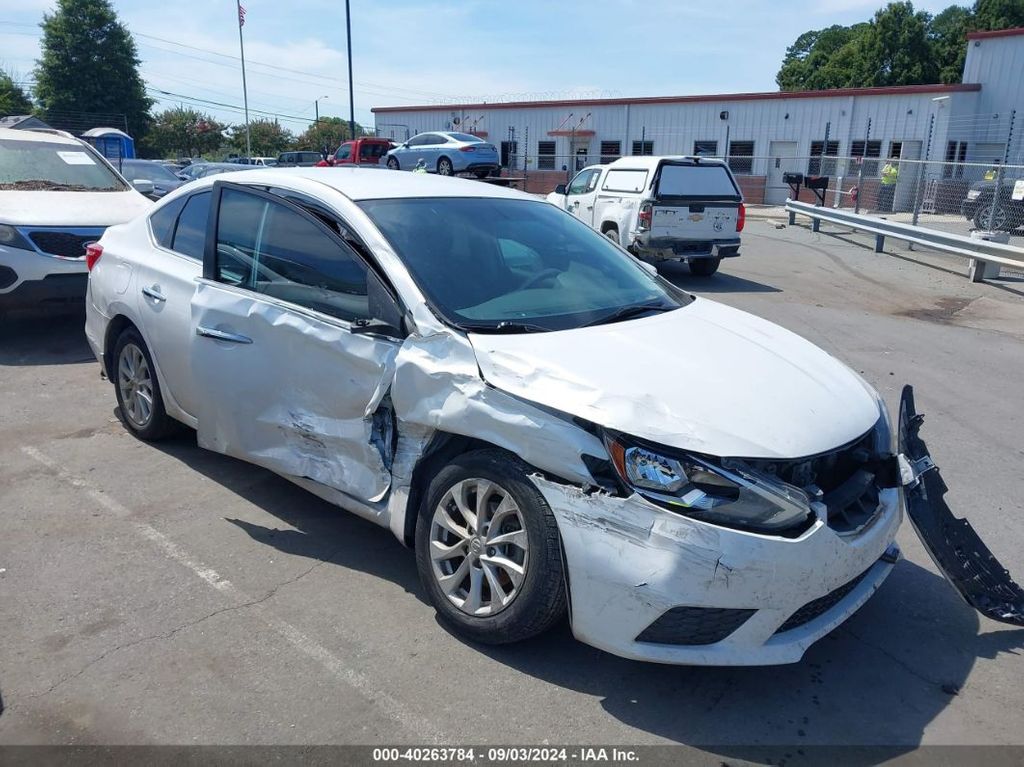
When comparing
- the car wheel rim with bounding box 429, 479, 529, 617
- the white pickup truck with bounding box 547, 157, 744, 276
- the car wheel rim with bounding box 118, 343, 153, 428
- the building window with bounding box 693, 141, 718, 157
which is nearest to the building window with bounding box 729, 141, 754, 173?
the building window with bounding box 693, 141, 718, 157

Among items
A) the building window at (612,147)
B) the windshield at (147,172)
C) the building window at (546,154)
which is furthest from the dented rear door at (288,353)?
the building window at (546,154)

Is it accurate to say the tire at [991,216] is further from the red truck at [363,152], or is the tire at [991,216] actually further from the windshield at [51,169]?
the red truck at [363,152]

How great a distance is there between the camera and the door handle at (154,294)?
16.1 feet

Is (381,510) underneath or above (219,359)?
underneath

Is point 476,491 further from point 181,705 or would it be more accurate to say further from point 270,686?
point 181,705

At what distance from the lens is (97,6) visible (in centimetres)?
5628

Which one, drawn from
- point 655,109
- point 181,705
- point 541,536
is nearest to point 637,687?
point 541,536

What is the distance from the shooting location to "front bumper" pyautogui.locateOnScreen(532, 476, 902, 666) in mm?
2756

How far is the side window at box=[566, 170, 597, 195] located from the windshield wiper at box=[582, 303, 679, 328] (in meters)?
11.3

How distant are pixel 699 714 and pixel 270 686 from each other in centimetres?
156

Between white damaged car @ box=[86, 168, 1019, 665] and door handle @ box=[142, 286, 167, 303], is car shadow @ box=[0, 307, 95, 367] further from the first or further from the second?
white damaged car @ box=[86, 168, 1019, 665]

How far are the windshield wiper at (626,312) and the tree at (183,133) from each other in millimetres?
64724

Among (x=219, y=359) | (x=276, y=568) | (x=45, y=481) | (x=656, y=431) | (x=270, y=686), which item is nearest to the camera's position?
(x=656, y=431)

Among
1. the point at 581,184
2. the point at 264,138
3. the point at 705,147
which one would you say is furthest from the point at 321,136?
the point at 581,184
